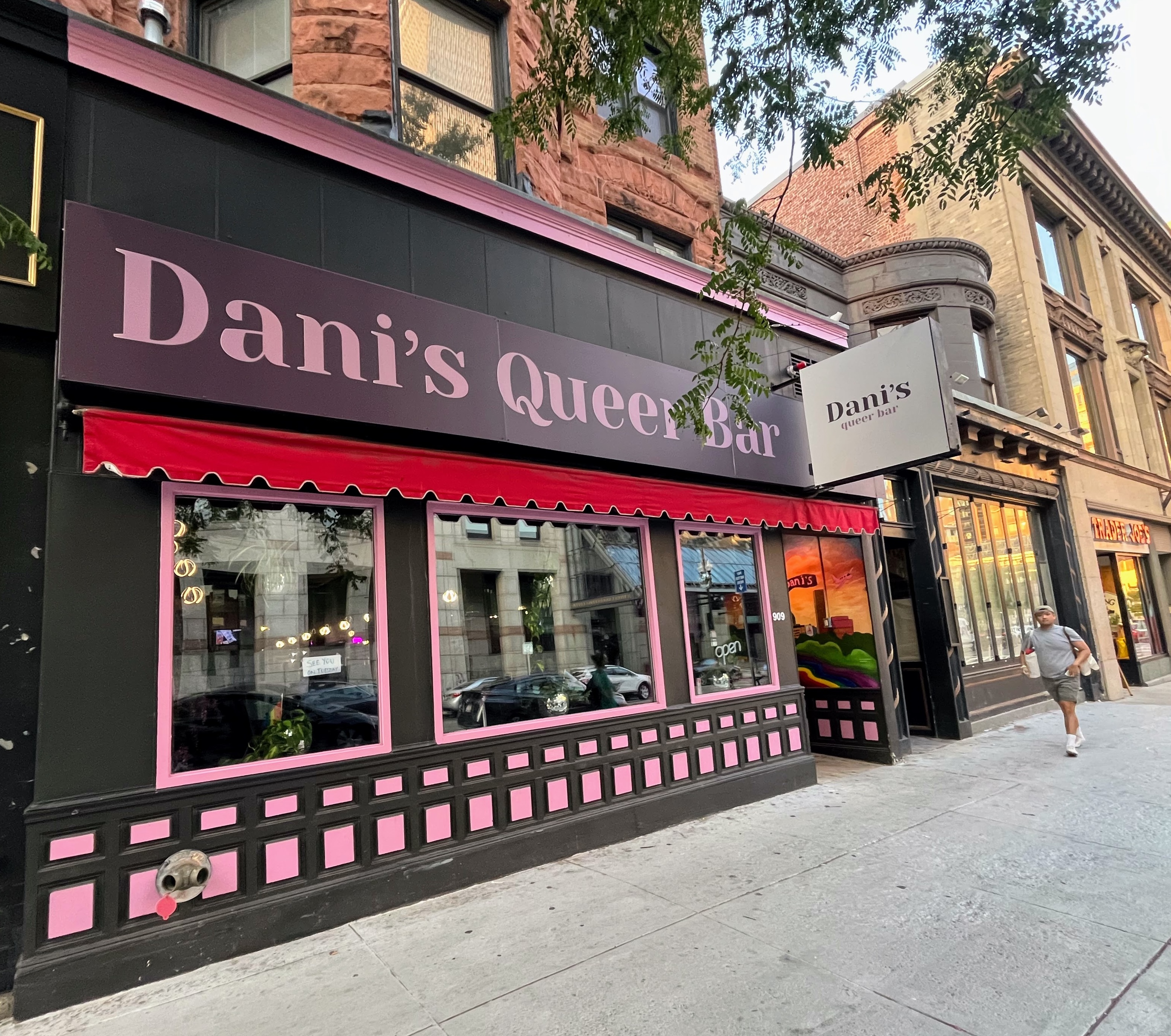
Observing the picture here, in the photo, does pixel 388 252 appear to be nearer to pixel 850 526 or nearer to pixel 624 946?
pixel 624 946

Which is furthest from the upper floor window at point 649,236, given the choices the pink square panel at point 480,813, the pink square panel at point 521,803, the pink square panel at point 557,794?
the pink square panel at point 480,813

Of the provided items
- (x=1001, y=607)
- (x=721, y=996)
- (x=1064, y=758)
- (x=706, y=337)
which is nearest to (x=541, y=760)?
(x=721, y=996)

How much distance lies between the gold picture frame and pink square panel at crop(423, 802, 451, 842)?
421cm

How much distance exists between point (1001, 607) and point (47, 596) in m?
13.4

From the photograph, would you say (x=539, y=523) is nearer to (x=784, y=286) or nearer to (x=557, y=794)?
(x=557, y=794)

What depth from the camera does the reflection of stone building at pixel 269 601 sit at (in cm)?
436

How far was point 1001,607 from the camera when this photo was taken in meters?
12.1

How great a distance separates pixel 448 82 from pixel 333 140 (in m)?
2.27

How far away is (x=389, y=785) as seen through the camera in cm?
473

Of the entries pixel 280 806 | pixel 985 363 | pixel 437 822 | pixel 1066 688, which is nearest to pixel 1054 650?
pixel 1066 688

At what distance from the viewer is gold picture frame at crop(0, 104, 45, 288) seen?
4.03m

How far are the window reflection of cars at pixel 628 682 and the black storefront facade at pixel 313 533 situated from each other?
0.03m

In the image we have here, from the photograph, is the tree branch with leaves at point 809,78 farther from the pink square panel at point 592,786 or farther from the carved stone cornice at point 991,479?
the carved stone cornice at point 991,479

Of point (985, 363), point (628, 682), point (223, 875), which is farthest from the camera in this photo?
point (985, 363)
